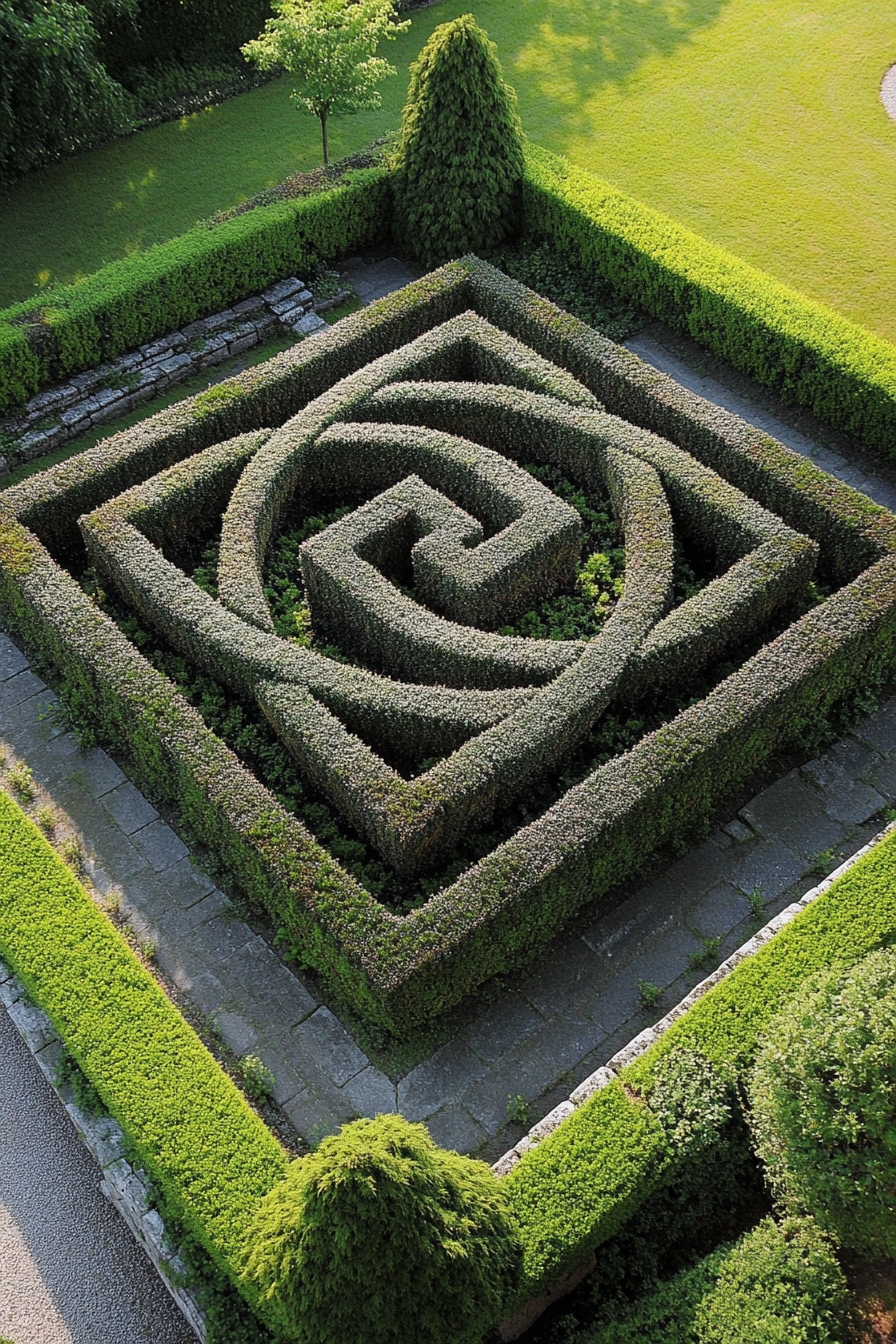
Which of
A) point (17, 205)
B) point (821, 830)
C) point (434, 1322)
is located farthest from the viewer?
point (17, 205)

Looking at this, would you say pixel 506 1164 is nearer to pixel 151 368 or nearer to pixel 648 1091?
pixel 648 1091

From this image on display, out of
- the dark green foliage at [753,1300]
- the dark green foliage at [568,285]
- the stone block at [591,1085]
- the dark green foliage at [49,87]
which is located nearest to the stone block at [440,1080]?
the stone block at [591,1085]

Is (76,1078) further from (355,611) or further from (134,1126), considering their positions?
(355,611)

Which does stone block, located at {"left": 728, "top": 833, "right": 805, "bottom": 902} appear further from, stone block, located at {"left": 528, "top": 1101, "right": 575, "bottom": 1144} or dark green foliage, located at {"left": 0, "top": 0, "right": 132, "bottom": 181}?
dark green foliage, located at {"left": 0, "top": 0, "right": 132, "bottom": 181}

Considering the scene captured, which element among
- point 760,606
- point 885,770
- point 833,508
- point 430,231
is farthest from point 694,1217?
point 430,231

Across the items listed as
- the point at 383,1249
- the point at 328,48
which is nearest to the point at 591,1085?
the point at 383,1249
